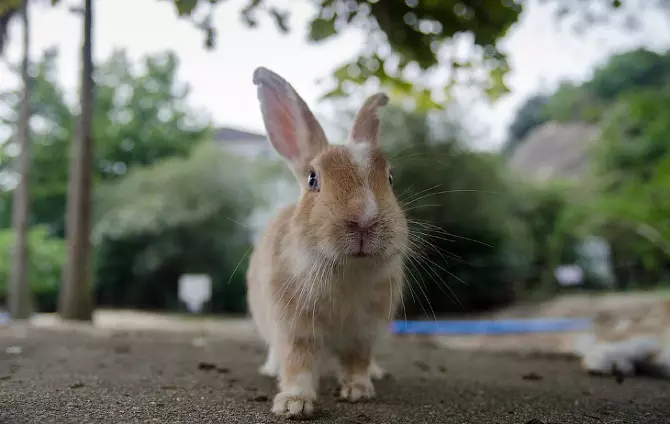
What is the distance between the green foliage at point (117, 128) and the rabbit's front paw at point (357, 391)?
9591mm

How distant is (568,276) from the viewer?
15141 millimetres

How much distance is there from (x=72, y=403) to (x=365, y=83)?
2418 millimetres

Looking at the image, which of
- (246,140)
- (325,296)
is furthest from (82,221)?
(325,296)

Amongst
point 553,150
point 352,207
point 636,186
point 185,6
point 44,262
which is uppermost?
point 553,150

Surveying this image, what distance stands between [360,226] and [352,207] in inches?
3.0

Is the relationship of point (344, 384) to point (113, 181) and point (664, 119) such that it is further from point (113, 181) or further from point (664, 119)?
point (113, 181)

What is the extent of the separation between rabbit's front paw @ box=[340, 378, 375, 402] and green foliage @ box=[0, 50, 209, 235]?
9.59 m

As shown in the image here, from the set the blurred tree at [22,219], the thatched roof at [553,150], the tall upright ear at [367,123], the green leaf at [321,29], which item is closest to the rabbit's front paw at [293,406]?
the tall upright ear at [367,123]

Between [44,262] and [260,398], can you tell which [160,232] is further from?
[260,398]

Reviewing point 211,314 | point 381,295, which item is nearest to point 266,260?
point 381,295

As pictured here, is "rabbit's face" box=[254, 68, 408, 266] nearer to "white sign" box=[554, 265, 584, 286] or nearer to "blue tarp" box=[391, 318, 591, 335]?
"blue tarp" box=[391, 318, 591, 335]

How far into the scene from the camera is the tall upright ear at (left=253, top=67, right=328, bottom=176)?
2.40 metres

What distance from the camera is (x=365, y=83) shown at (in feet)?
11.6

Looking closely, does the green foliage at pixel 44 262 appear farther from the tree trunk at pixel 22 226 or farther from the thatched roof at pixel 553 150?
the thatched roof at pixel 553 150
